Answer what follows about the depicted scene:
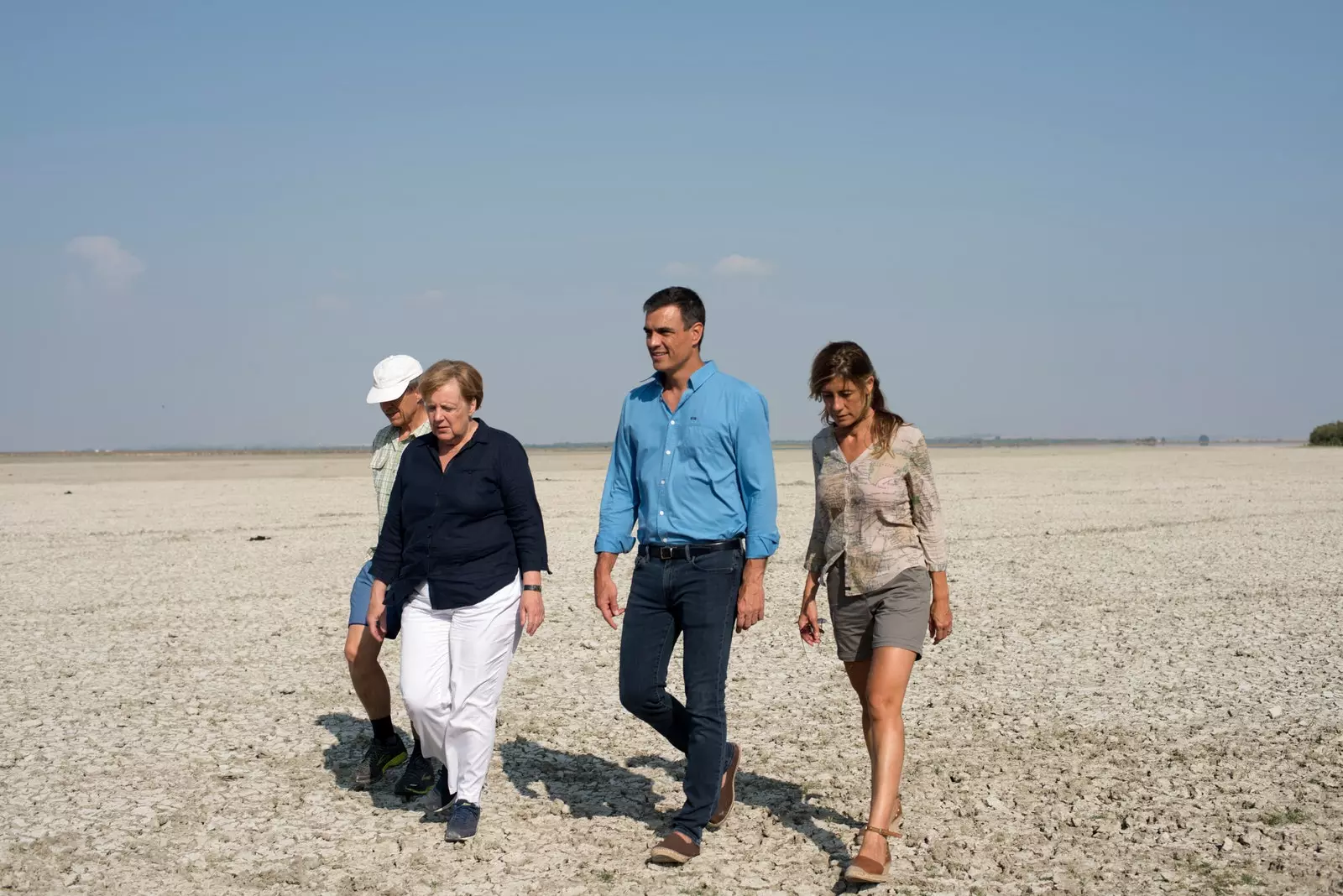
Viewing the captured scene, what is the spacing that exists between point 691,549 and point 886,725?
1.09m

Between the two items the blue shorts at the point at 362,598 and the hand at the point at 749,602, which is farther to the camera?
the blue shorts at the point at 362,598

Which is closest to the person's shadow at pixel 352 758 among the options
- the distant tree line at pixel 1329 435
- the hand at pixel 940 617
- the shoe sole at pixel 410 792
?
the shoe sole at pixel 410 792

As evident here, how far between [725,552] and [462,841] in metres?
1.84

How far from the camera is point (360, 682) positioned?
5855 millimetres

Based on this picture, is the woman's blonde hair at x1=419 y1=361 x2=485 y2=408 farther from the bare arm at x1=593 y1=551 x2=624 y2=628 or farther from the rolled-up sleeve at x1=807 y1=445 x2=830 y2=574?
the rolled-up sleeve at x1=807 y1=445 x2=830 y2=574

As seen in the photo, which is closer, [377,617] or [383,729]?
[377,617]

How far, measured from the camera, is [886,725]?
15.7ft

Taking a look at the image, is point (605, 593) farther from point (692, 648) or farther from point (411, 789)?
point (411, 789)

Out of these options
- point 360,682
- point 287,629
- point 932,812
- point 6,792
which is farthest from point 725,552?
point 287,629

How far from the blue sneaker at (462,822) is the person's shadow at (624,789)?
0.62 meters

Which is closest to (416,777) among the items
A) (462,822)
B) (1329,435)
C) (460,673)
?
(462,822)

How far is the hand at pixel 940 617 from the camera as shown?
490 cm

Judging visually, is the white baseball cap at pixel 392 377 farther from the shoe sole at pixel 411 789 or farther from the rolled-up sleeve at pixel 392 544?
the shoe sole at pixel 411 789

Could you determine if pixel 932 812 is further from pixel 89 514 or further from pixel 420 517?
pixel 89 514
